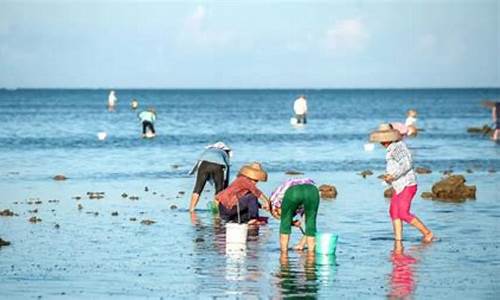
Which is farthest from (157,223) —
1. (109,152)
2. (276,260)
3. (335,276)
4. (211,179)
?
(109,152)

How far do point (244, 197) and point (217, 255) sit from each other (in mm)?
2480

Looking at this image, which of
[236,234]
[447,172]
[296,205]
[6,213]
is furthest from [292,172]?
[296,205]

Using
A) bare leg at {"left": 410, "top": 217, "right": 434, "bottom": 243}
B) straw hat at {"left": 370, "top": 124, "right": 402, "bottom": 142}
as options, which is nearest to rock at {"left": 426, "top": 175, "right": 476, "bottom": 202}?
bare leg at {"left": 410, "top": 217, "right": 434, "bottom": 243}

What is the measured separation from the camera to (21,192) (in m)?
31.7

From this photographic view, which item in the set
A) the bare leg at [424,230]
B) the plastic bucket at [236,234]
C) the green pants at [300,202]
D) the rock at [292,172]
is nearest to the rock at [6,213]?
the plastic bucket at [236,234]

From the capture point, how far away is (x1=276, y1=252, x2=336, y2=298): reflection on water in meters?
16.7

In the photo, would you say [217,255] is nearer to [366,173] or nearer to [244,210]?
[244,210]

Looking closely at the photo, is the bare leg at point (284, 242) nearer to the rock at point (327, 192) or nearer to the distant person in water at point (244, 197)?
the distant person in water at point (244, 197)

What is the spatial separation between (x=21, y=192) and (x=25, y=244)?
34.8 ft

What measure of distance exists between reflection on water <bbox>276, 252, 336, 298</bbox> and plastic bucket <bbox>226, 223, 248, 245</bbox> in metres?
1.01

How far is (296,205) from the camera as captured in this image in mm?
19359

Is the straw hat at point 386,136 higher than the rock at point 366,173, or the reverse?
the straw hat at point 386,136

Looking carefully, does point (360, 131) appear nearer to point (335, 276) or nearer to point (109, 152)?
point (109, 152)

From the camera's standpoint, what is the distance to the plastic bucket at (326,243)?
1962 centimetres
